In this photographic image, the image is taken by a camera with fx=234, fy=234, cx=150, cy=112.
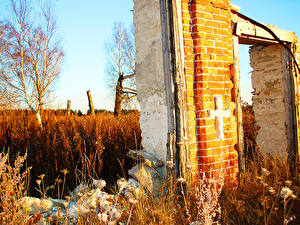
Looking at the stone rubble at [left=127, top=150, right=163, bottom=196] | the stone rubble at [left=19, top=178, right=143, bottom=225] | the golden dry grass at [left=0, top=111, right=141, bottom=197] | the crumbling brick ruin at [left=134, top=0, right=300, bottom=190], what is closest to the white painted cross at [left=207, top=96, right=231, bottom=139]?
the crumbling brick ruin at [left=134, top=0, right=300, bottom=190]

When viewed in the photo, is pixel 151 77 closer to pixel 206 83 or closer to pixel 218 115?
pixel 206 83

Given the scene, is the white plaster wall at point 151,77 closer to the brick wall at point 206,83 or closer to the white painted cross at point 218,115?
the brick wall at point 206,83

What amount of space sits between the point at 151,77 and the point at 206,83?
2.41 feet

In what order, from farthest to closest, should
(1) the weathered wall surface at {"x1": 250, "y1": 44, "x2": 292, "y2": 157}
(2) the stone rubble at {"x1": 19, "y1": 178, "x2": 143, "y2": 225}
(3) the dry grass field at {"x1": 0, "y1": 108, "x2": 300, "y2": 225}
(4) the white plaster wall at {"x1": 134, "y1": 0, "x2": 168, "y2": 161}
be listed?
(1) the weathered wall surface at {"x1": 250, "y1": 44, "x2": 292, "y2": 157}
(4) the white plaster wall at {"x1": 134, "y1": 0, "x2": 168, "y2": 161}
(3) the dry grass field at {"x1": 0, "y1": 108, "x2": 300, "y2": 225}
(2) the stone rubble at {"x1": 19, "y1": 178, "x2": 143, "y2": 225}

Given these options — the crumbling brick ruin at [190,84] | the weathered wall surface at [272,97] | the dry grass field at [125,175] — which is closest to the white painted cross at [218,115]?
the crumbling brick ruin at [190,84]

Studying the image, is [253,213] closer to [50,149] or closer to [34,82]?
[50,149]

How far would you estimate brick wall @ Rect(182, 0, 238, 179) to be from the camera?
298 centimetres

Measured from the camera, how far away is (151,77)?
3.16 meters

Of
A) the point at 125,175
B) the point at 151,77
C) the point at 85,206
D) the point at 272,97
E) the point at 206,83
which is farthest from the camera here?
the point at 272,97

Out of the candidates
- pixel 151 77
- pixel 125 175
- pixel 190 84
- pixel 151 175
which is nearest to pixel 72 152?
pixel 125 175

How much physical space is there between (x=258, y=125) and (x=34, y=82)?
8.09 metres

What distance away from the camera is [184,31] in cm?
302

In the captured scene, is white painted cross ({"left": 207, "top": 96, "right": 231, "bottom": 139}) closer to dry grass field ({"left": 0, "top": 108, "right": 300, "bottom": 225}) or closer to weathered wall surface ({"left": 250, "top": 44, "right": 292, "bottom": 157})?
dry grass field ({"left": 0, "top": 108, "right": 300, "bottom": 225})

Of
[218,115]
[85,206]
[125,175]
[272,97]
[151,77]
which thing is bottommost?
[125,175]
